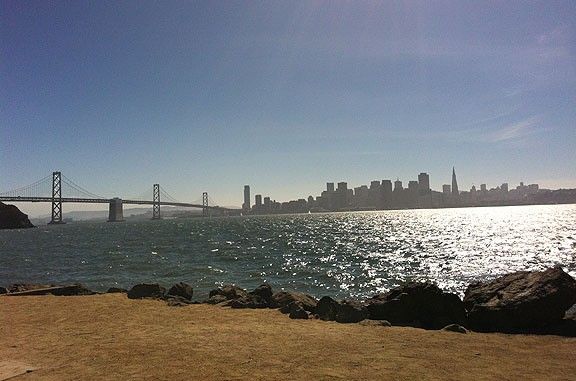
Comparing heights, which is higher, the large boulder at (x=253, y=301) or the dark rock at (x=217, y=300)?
the large boulder at (x=253, y=301)

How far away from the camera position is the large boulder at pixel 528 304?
967 cm

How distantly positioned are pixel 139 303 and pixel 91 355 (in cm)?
617

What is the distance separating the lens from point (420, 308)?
11.4 m

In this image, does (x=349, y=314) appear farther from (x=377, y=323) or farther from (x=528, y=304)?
(x=528, y=304)

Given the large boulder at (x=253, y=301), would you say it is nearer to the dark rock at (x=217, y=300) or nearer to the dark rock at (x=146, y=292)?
the dark rock at (x=217, y=300)

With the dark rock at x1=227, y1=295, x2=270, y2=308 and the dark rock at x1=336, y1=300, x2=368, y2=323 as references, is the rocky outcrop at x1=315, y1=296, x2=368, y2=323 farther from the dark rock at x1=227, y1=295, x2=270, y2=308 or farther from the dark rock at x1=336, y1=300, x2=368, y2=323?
the dark rock at x1=227, y1=295, x2=270, y2=308

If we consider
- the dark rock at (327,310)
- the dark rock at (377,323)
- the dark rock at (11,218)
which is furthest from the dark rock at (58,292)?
the dark rock at (11,218)

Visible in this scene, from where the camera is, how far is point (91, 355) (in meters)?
7.35

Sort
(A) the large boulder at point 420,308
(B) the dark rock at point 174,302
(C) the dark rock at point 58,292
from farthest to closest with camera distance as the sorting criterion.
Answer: (C) the dark rock at point 58,292
(B) the dark rock at point 174,302
(A) the large boulder at point 420,308

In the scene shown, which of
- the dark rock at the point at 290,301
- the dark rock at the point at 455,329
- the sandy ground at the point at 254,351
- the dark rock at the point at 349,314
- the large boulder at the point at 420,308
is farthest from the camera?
the dark rock at the point at 290,301

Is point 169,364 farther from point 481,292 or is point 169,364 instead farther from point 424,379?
point 481,292

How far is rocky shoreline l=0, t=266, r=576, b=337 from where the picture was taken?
969cm

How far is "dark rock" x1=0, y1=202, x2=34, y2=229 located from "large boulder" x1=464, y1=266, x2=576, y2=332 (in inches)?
5629

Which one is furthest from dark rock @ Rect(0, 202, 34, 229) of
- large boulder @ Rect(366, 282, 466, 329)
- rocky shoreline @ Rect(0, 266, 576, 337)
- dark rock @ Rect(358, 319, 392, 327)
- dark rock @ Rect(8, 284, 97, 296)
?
dark rock @ Rect(358, 319, 392, 327)
